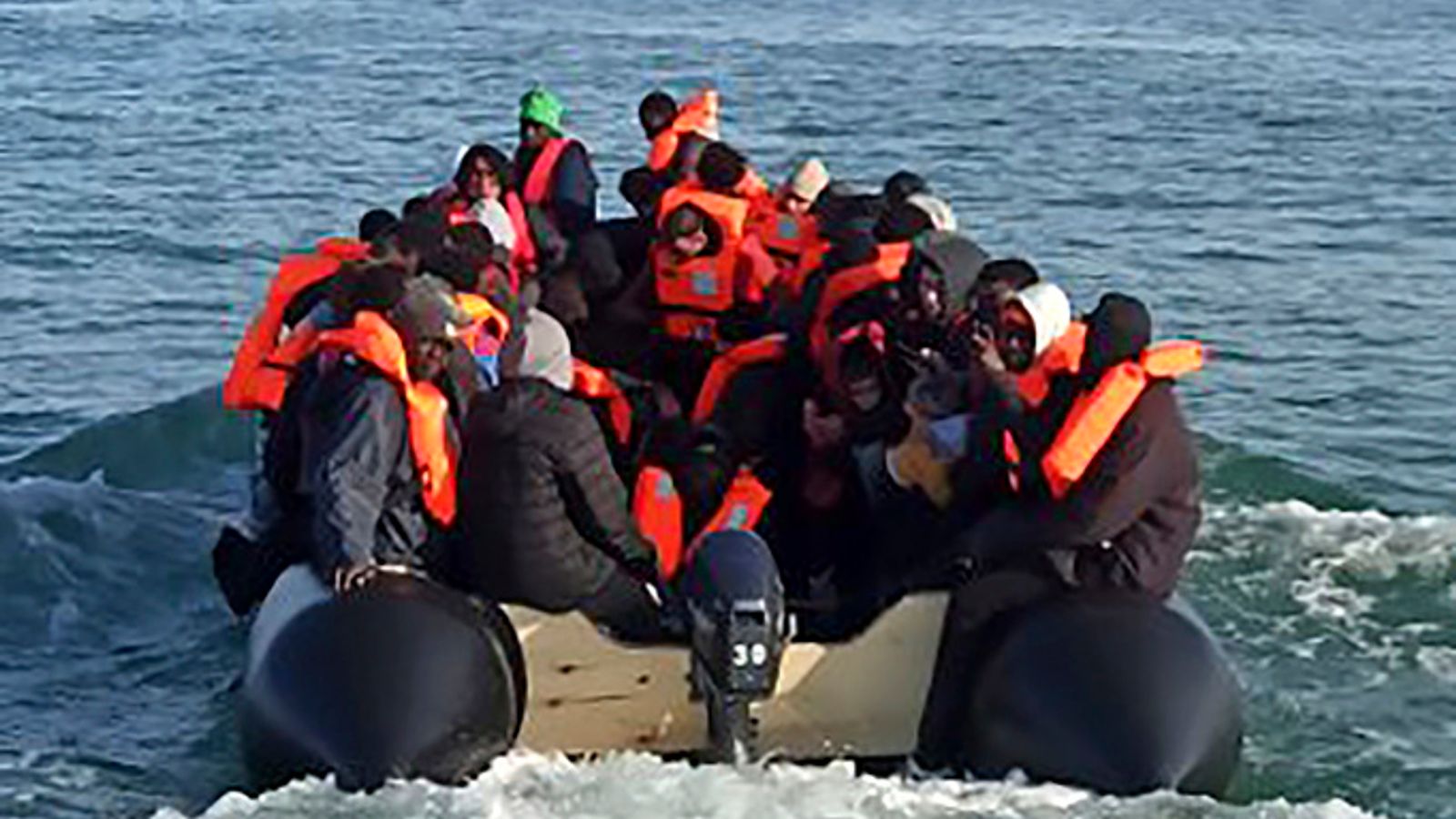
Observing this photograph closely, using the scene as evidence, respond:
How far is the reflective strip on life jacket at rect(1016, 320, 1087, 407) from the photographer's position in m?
5.90

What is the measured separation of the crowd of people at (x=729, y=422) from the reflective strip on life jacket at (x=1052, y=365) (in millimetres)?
11

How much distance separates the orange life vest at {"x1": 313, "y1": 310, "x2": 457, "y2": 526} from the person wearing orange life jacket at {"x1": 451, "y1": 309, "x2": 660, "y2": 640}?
0.05 metres

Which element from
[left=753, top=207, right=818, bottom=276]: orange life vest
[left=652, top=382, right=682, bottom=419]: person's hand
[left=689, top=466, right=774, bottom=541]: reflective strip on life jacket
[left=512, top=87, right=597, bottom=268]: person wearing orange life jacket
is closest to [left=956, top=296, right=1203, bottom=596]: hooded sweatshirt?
[left=689, top=466, right=774, bottom=541]: reflective strip on life jacket

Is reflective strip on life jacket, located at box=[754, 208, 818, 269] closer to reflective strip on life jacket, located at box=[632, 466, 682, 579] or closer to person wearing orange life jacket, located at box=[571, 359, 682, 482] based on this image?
person wearing orange life jacket, located at box=[571, 359, 682, 482]

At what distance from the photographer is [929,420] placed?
6156mm

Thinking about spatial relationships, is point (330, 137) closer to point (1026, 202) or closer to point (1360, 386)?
point (1026, 202)

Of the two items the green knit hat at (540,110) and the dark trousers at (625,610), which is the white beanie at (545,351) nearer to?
the dark trousers at (625,610)

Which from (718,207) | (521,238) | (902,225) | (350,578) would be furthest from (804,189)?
(350,578)

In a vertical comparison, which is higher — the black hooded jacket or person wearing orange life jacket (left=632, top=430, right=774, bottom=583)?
the black hooded jacket

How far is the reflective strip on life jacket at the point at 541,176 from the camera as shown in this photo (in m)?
9.65

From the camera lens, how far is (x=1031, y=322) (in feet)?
19.7

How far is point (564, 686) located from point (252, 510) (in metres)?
1.76

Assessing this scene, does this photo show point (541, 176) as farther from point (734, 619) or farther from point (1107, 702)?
point (1107, 702)

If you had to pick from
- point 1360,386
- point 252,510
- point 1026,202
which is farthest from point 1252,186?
point 252,510
